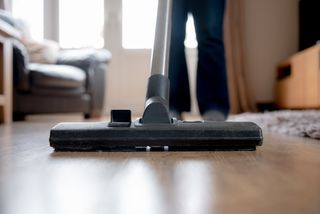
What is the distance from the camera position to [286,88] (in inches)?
151

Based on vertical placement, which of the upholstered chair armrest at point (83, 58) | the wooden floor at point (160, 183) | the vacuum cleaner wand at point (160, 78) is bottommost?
the wooden floor at point (160, 183)

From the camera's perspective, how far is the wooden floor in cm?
32

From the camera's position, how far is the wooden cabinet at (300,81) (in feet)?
10.5

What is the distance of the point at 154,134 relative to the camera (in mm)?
680

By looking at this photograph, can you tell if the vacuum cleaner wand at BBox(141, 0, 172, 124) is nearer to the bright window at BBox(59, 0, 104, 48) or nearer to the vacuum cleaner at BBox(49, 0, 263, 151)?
the vacuum cleaner at BBox(49, 0, 263, 151)

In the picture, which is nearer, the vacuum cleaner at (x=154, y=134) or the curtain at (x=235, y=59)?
the vacuum cleaner at (x=154, y=134)

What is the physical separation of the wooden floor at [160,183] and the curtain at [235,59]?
337cm

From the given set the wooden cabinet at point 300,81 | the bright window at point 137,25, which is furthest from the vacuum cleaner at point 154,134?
the bright window at point 137,25

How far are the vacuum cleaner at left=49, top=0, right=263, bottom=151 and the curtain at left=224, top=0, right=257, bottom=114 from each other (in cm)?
334

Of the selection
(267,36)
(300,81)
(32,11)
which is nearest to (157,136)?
(300,81)

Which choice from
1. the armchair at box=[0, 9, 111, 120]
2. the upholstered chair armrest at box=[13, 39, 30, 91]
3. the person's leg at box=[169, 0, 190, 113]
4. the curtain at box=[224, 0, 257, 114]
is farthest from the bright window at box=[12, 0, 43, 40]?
the person's leg at box=[169, 0, 190, 113]

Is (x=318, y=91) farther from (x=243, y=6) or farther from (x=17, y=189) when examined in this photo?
(x=17, y=189)

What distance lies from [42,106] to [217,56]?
5.39 ft

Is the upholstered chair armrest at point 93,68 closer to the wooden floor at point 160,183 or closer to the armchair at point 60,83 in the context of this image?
the armchair at point 60,83
